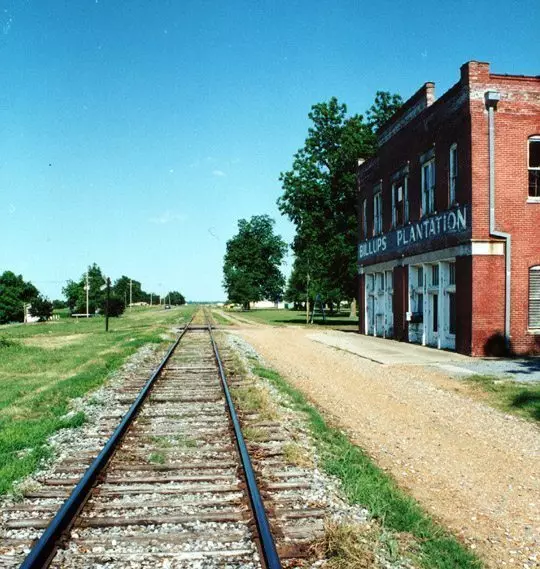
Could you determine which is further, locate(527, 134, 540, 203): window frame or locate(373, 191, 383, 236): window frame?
locate(373, 191, 383, 236): window frame

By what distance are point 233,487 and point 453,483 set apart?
2586mm

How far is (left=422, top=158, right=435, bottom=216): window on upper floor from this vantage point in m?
20.1

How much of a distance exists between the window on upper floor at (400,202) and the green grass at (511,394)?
1088cm

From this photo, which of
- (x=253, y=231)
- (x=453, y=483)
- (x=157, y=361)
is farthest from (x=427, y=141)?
(x=253, y=231)

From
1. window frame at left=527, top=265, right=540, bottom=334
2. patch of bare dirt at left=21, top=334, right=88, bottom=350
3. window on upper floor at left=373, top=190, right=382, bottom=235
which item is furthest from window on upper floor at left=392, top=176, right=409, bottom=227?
patch of bare dirt at left=21, top=334, right=88, bottom=350

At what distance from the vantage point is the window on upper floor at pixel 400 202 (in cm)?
2253

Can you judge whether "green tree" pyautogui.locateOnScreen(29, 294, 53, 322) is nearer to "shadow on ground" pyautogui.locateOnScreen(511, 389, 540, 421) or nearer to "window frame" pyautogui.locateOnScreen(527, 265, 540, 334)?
"window frame" pyautogui.locateOnScreen(527, 265, 540, 334)

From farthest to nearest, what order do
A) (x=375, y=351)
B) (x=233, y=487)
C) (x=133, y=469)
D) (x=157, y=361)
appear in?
(x=375, y=351) → (x=157, y=361) → (x=133, y=469) → (x=233, y=487)

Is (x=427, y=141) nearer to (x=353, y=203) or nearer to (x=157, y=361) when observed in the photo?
(x=157, y=361)

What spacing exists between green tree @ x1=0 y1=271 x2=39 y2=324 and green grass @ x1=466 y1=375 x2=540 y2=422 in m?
96.0

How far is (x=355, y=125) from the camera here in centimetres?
3716

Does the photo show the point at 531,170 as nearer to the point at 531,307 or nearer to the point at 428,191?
the point at 428,191

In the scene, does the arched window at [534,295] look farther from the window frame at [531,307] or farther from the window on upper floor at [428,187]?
the window on upper floor at [428,187]

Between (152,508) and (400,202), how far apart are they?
20.4 meters
